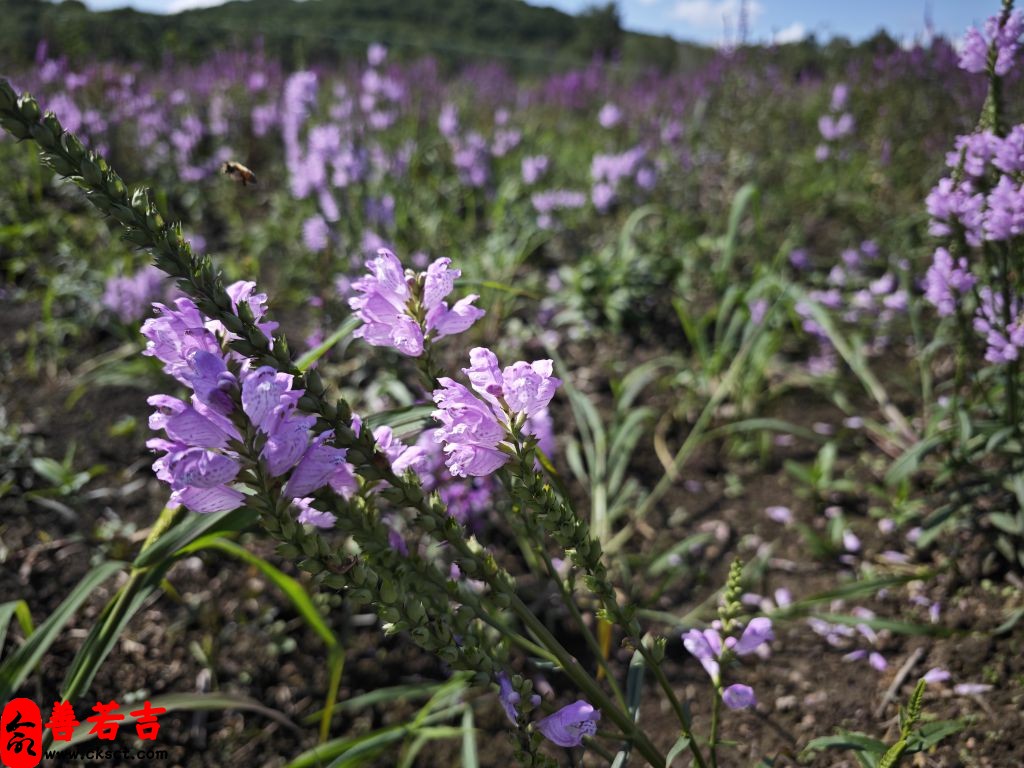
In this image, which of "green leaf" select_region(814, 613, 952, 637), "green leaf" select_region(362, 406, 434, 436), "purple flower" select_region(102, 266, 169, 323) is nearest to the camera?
"green leaf" select_region(362, 406, 434, 436)

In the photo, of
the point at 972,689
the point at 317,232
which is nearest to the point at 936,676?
the point at 972,689

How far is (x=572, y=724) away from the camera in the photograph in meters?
1.05

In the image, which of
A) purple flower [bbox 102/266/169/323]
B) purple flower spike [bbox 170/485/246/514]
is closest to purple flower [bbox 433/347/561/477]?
purple flower spike [bbox 170/485/246/514]

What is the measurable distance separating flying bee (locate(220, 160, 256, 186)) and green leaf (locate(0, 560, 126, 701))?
3.81ft

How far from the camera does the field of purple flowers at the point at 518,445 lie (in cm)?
96

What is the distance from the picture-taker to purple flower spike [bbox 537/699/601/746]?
1.05 meters

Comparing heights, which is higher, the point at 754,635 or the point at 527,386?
the point at 527,386

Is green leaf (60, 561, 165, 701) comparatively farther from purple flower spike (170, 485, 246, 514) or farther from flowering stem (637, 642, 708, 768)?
flowering stem (637, 642, 708, 768)

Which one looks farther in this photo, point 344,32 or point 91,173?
point 344,32

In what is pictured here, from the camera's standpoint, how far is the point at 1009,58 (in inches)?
73.5

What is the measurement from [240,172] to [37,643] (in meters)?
1.36

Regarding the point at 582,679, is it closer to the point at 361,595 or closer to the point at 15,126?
the point at 361,595

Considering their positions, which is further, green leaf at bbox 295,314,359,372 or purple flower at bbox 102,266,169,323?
purple flower at bbox 102,266,169,323

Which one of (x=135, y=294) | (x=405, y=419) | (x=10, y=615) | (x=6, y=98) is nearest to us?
(x=6, y=98)
